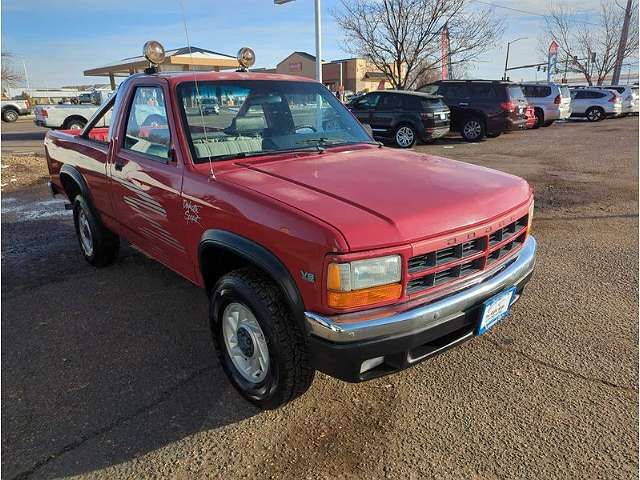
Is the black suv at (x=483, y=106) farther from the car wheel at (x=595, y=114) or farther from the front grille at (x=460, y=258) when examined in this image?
the front grille at (x=460, y=258)

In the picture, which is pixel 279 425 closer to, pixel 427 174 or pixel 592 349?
pixel 427 174

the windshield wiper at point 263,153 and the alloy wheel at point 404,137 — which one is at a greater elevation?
the windshield wiper at point 263,153

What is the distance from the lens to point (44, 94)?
5044 cm

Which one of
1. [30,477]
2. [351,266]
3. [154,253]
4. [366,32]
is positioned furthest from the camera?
[366,32]

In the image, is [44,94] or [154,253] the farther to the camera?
[44,94]

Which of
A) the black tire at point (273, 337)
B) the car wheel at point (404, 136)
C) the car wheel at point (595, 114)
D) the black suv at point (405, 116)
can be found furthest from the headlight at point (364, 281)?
the car wheel at point (595, 114)

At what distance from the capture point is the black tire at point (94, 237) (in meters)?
4.55

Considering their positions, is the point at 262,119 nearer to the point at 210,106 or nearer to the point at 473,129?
the point at 210,106

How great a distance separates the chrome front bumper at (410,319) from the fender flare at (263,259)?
9cm

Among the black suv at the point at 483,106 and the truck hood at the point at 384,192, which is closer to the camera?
the truck hood at the point at 384,192

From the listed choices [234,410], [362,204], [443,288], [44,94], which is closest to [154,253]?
[234,410]

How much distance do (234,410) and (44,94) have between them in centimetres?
5811

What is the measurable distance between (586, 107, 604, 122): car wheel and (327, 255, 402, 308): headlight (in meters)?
26.0

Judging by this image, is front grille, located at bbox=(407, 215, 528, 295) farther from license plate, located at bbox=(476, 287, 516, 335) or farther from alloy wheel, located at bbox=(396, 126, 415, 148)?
alloy wheel, located at bbox=(396, 126, 415, 148)
